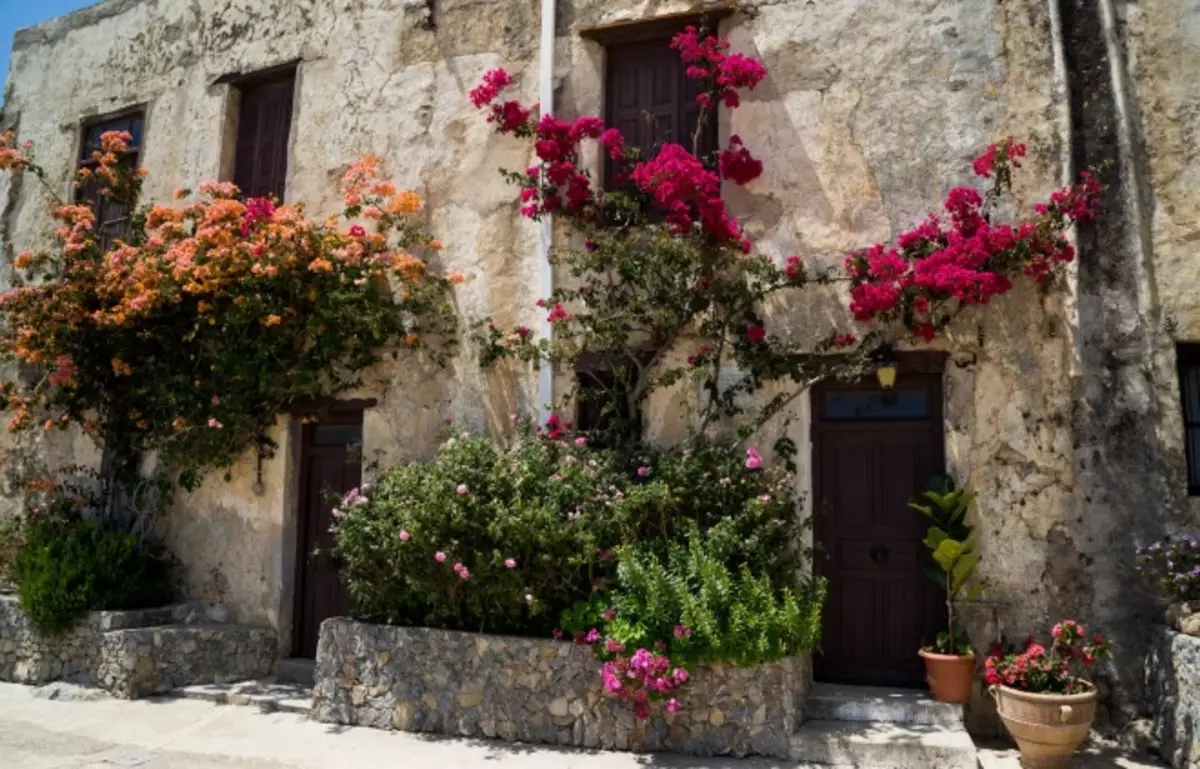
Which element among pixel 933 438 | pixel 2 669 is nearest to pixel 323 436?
pixel 2 669

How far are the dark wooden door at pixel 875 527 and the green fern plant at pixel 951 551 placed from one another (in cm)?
27

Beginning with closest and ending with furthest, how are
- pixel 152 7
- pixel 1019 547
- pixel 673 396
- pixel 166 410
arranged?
pixel 1019 547 < pixel 673 396 < pixel 166 410 < pixel 152 7

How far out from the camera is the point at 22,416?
380 inches

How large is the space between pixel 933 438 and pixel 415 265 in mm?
4773

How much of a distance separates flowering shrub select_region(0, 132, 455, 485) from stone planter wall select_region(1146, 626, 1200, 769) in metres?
6.18

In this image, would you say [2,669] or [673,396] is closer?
[673,396]

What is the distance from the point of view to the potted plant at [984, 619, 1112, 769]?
230 inches

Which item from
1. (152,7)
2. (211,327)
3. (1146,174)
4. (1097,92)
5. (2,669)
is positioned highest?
(152,7)

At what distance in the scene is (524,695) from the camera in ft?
21.7

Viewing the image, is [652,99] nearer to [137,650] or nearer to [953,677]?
[953,677]

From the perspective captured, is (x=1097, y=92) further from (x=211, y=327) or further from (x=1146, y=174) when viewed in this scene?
(x=211, y=327)

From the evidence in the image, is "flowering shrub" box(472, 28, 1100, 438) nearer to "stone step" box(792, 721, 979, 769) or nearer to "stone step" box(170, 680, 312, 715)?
"stone step" box(792, 721, 979, 769)

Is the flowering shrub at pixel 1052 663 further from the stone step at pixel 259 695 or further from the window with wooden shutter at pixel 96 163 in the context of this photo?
the window with wooden shutter at pixel 96 163

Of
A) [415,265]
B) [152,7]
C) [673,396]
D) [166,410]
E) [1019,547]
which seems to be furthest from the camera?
[152,7]
